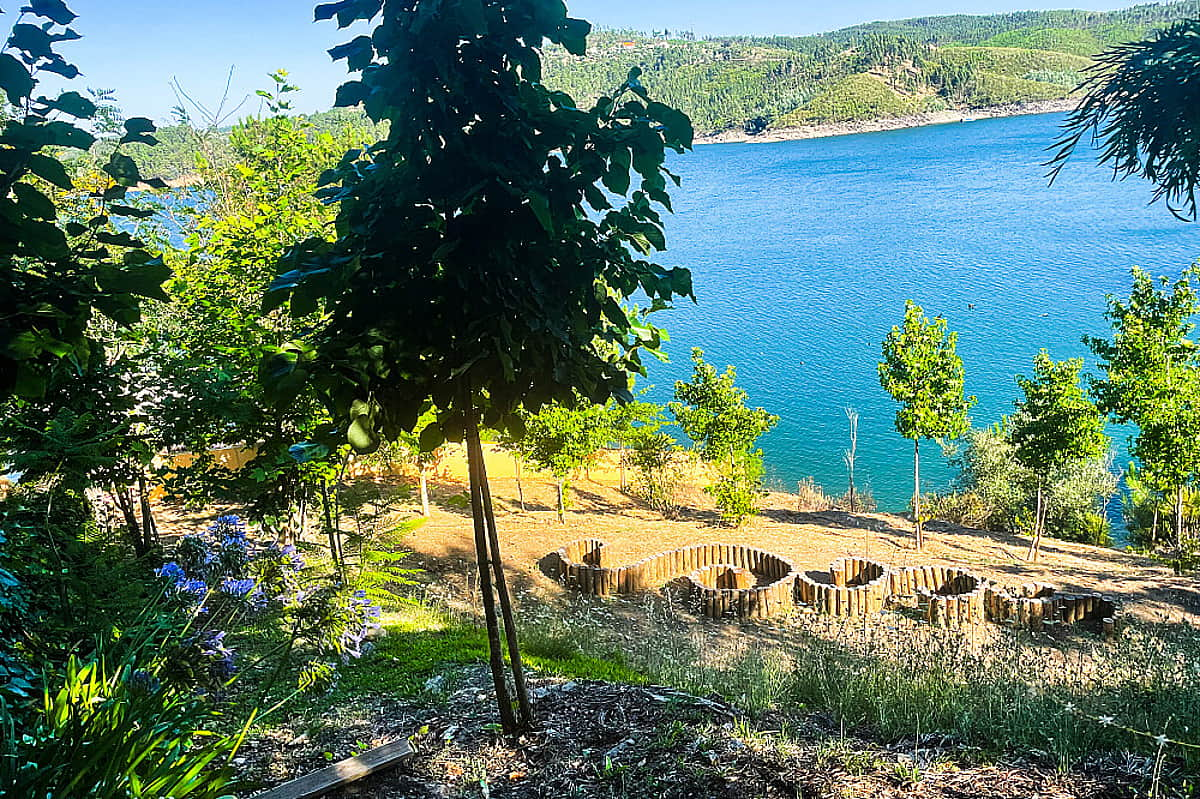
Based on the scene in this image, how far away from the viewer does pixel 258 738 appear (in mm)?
3658

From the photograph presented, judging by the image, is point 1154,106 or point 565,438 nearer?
point 1154,106

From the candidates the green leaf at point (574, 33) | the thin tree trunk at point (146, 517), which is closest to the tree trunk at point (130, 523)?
the thin tree trunk at point (146, 517)

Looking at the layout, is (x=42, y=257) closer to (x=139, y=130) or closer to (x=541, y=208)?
(x=139, y=130)

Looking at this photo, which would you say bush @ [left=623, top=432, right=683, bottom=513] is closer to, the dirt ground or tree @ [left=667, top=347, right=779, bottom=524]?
the dirt ground

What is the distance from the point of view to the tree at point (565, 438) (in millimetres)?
16344

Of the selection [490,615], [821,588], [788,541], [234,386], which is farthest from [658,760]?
[788,541]

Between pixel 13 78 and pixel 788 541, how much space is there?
1600 cm

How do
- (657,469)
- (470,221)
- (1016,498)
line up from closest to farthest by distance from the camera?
(470,221), (657,469), (1016,498)

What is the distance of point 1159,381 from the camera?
14.8 m

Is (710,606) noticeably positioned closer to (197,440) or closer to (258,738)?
(197,440)

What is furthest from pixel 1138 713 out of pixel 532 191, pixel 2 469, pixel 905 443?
pixel 905 443

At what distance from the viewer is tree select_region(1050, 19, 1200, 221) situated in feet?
12.0

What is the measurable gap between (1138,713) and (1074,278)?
139 ft

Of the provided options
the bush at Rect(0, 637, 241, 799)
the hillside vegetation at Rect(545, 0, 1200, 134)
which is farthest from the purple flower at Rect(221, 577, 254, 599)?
the hillside vegetation at Rect(545, 0, 1200, 134)
